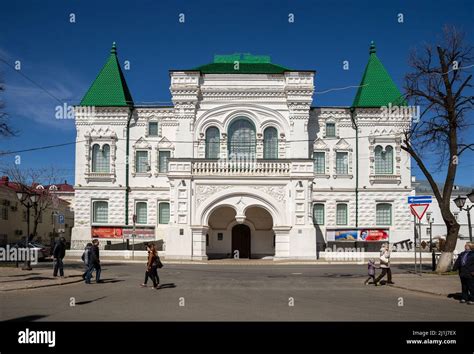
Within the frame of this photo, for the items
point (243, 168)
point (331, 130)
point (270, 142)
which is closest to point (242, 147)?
point (270, 142)

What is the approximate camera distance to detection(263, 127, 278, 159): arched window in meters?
41.2

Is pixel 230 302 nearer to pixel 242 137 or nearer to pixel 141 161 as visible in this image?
pixel 242 137

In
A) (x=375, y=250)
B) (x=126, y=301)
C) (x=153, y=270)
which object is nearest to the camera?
(x=126, y=301)

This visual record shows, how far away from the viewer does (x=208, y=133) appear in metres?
41.1

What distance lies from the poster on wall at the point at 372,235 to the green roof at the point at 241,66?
14.1 metres

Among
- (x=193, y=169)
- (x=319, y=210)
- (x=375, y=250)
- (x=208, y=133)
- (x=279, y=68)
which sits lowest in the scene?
(x=375, y=250)

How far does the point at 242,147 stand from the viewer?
41.4m

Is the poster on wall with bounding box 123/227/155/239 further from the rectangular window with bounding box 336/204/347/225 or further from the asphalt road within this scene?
the asphalt road

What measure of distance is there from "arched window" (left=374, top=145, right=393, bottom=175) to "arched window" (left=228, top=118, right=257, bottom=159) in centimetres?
1032

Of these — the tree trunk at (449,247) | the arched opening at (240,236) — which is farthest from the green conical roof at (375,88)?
the tree trunk at (449,247)

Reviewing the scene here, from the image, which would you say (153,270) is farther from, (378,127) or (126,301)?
(378,127)

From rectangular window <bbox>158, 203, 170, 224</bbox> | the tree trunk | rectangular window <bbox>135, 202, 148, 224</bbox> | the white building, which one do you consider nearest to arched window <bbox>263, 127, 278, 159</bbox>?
the white building
